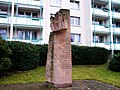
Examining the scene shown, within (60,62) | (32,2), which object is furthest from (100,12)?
(60,62)

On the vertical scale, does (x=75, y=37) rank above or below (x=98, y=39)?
above

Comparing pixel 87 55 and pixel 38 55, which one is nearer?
pixel 38 55

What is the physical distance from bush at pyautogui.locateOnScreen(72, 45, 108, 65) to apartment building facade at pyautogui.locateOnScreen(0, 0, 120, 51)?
7049mm

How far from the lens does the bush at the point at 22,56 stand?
16.7 m

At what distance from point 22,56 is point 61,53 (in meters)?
7.58

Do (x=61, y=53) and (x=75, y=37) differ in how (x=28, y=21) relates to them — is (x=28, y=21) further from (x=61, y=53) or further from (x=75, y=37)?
(x=61, y=53)

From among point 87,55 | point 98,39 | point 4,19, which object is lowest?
point 87,55

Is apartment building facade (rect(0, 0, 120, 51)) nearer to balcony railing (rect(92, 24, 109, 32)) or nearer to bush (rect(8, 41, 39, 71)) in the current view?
balcony railing (rect(92, 24, 109, 32))

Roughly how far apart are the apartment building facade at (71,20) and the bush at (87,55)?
23.1ft

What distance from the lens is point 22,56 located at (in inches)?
676

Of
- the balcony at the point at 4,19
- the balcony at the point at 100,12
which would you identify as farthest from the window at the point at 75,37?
the balcony at the point at 4,19

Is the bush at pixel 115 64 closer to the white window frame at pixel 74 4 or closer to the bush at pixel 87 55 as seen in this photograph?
the bush at pixel 87 55

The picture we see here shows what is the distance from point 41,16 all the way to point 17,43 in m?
14.3

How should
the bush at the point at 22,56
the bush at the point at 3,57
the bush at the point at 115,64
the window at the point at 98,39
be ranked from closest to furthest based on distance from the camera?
the bush at the point at 3,57 < the bush at the point at 22,56 < the bush at the point at 115,64 < the window at the point at 98,39
